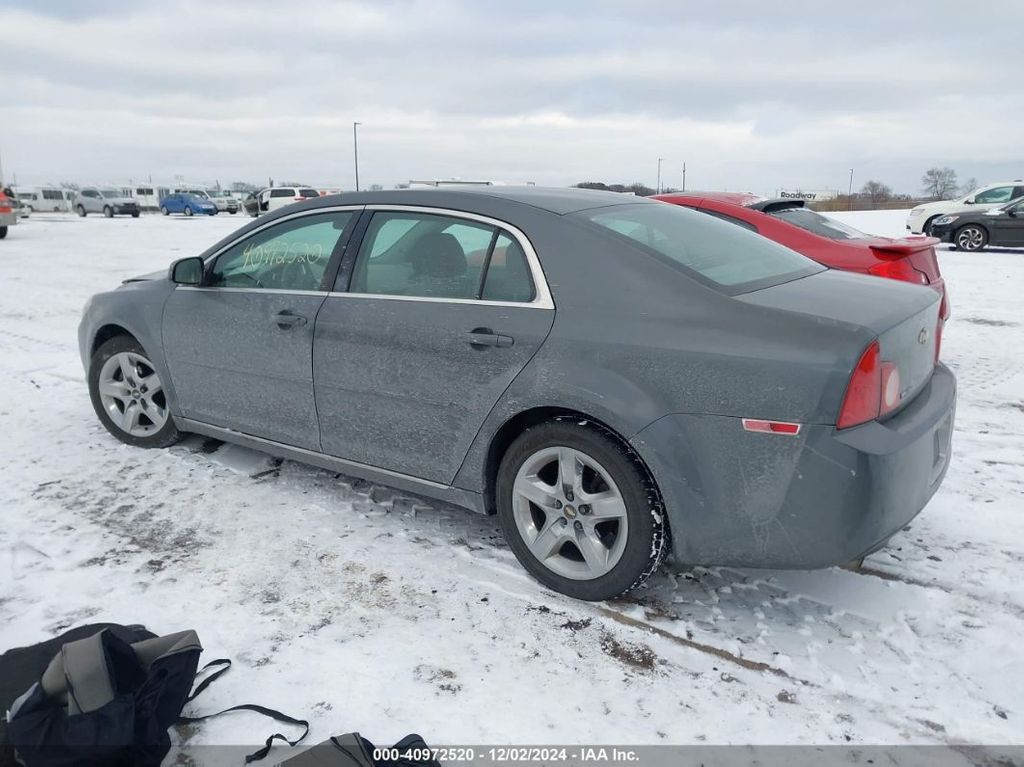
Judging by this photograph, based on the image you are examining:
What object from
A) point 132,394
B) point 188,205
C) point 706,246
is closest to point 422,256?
point 706,246

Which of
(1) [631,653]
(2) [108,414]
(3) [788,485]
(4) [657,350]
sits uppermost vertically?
(4) [657,350]

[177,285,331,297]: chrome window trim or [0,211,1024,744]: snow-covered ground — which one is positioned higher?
[177,285,331,297]: chrome window trim

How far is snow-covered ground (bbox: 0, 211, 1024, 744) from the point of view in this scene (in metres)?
2.46

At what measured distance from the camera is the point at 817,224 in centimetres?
623

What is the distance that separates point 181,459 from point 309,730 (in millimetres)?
2689

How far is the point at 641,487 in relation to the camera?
282 cm

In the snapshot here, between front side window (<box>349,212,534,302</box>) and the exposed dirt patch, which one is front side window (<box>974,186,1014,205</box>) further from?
the exposed dirt patch

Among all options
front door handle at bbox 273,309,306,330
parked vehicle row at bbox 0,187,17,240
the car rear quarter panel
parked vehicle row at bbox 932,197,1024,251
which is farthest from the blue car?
the car rear quarter panel

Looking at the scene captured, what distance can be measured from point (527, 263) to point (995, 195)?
18.6 meters

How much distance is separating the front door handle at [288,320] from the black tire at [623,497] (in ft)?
4.34

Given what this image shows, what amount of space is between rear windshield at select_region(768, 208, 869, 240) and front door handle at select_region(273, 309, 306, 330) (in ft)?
13.5

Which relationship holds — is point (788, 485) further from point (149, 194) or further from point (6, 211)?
point (149, 194)

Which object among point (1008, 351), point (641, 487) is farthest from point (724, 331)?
point (1008, 351)

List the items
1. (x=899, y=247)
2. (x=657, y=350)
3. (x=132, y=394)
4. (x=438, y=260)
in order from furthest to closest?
1. (x=899, y=247)
2. (x=132, y=394)
3. (x=438, y=260)
4. (x=657, y=350)
